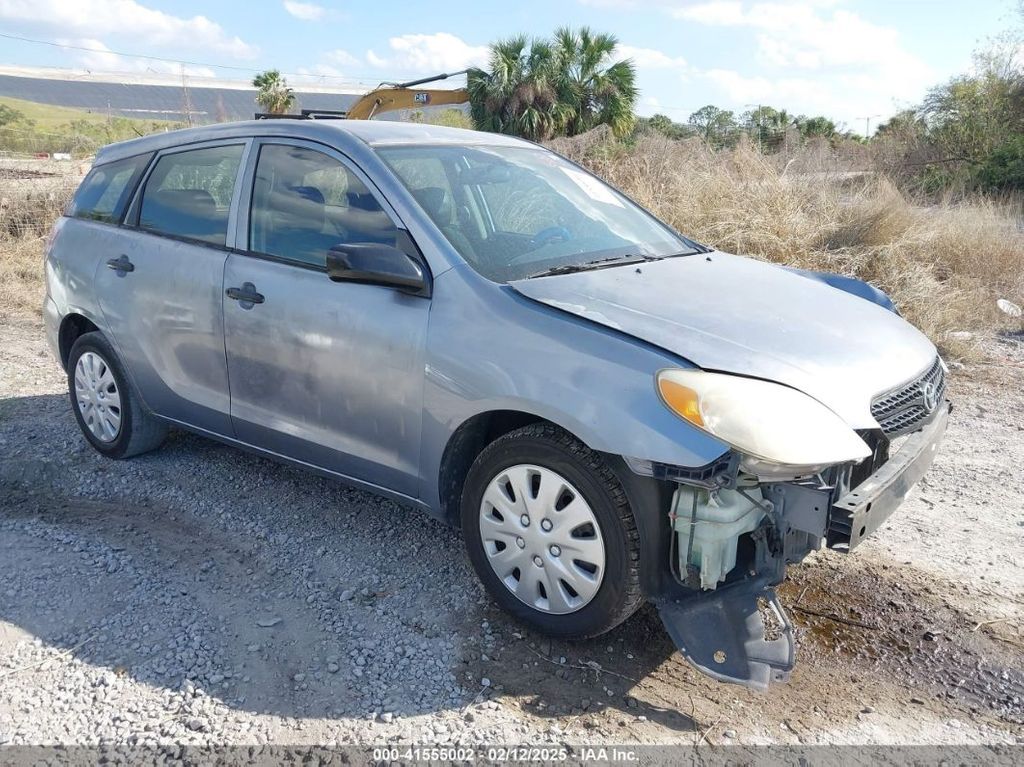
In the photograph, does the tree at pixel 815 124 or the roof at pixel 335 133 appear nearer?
the roof at pixel 335 133

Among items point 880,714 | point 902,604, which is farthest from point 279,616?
point 902,604

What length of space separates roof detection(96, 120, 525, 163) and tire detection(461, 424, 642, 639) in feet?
5.30

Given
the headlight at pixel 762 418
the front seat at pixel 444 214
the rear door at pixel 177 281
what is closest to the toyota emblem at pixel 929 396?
the headlight at pixel 762 418

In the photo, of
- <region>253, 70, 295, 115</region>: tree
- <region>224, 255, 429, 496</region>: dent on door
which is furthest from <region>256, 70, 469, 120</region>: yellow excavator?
<region>253, 70, 295, 115</region>: tree

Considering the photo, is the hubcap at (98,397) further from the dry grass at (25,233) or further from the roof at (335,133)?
the dry grass at (25,233)

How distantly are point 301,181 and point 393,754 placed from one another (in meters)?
2.49

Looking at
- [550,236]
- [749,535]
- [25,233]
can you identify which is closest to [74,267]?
[550,236]

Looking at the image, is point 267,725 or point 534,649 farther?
point 534,649

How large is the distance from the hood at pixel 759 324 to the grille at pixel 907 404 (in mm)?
38

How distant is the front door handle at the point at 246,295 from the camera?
3.72 metres

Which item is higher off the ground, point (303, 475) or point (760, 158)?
point (760, 158)

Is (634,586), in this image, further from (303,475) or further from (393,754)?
(303,475)

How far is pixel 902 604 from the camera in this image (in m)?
3.40

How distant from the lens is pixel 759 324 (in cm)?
301
